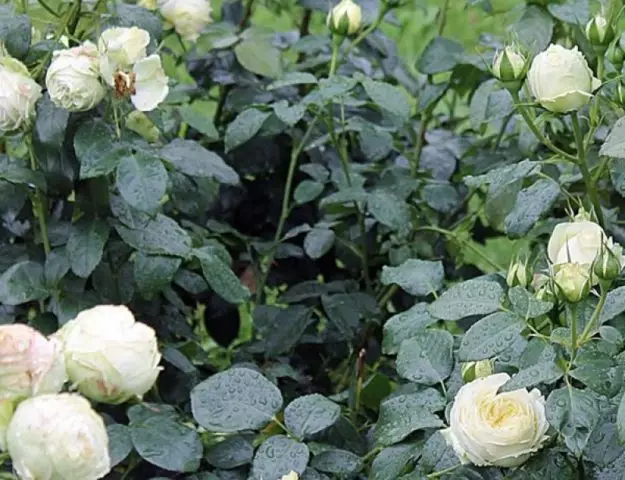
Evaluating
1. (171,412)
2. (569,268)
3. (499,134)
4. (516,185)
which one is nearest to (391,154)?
(499,134)

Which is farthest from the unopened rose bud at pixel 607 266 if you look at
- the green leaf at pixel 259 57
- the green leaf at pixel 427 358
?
the green leaf at pixel 259 57

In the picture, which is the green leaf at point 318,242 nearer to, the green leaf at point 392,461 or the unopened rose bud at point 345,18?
the unopened rose bud at point 345,18

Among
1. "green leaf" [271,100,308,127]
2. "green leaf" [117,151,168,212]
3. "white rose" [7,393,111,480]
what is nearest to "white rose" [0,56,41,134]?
"green leaf" [117,151,168,212]

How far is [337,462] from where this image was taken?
3.54 ft

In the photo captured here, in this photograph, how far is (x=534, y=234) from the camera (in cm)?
147

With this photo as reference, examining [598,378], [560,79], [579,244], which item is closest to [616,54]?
[560,79]

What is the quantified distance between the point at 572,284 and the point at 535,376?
0.08m

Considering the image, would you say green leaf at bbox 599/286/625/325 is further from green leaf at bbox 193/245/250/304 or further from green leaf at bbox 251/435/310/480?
green leaf at bbox 193/245/250/304

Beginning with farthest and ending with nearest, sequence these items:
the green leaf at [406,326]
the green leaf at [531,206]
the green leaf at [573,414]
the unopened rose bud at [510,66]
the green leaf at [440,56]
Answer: the green leaf at [440,56], the green leaf at [531,206], the green leaf at [406,326], the unopened rose bud at [510,66], the green leaf at [573,414]

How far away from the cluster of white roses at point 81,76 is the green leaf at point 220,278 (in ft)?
0.71

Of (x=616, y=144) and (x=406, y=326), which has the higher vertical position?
(x=616, y=144)

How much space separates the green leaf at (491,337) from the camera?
937mm

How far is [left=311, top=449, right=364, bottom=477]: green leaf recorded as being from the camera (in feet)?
3.53

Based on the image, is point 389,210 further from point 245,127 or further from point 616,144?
point 616,144
